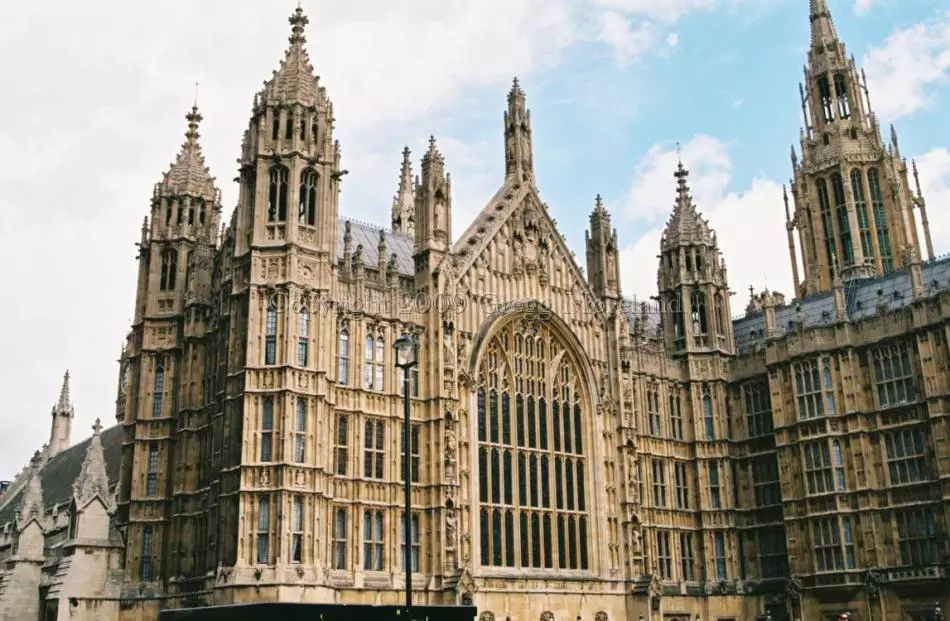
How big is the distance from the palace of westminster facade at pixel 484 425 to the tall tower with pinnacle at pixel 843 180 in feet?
102

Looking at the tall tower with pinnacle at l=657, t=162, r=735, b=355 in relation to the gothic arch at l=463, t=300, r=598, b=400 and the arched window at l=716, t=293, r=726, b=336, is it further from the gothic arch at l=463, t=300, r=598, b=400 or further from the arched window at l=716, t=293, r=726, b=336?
the gothic arch at l=463, t=300, r=598, b=400

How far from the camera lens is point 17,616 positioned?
2061 inches

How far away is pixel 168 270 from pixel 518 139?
19680 millimetres

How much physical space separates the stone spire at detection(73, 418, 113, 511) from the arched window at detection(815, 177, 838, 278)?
214ft

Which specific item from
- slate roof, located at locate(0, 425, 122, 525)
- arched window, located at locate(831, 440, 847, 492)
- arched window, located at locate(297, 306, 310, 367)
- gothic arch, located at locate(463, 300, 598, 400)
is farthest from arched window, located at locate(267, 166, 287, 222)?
arched window, located at locate(831, 440, 847, 492)

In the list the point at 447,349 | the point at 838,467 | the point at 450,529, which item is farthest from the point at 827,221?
the point at 450,529

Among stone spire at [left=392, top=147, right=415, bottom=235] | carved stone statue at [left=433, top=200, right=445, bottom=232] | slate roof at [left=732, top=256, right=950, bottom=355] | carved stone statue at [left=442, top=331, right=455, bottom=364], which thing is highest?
stone spire at [left=392, top=147, right=415, bottom=235]

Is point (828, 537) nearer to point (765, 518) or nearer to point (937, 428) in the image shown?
point (765, 518)

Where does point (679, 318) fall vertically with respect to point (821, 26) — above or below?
below

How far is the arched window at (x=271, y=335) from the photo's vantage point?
40.3 m

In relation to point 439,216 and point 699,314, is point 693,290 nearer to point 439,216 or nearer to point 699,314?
point 699,314

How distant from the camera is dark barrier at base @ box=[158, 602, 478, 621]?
34.7 meters

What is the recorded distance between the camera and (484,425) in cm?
4684

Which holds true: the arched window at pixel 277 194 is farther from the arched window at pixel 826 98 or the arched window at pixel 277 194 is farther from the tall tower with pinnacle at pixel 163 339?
the arched window at pixel 826 98
